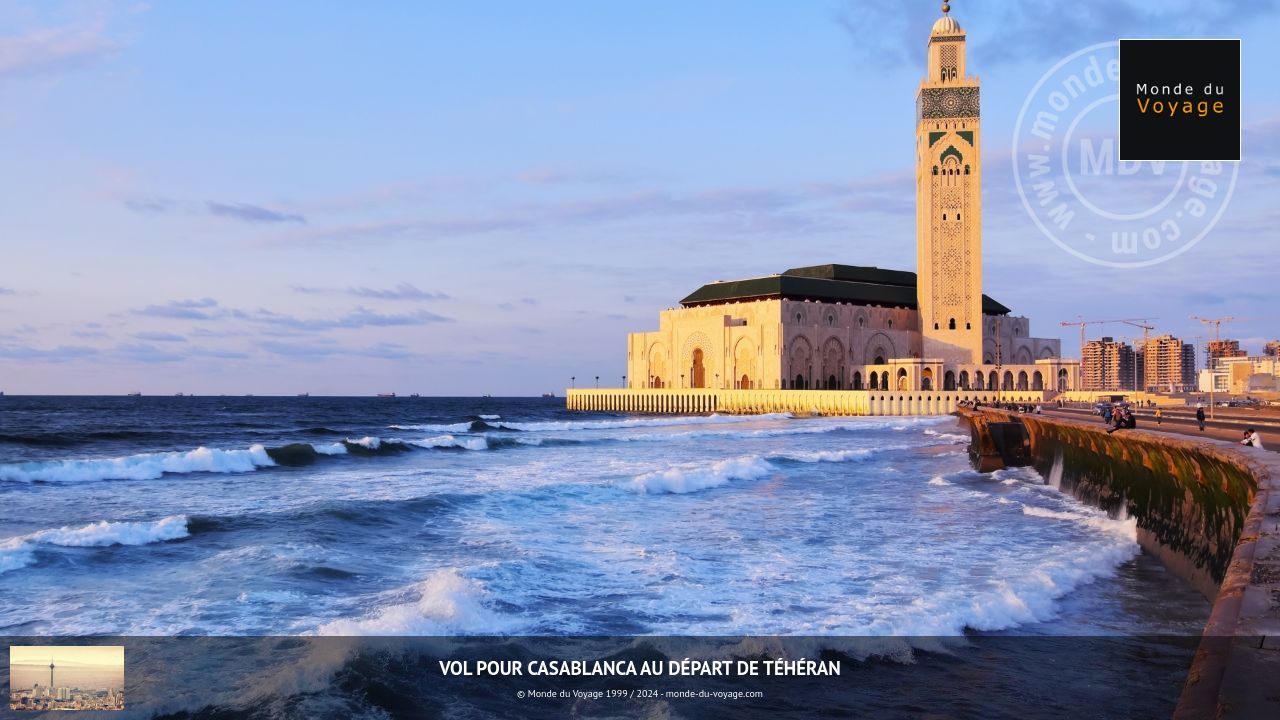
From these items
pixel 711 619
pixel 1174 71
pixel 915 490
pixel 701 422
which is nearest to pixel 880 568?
pixel 711 619

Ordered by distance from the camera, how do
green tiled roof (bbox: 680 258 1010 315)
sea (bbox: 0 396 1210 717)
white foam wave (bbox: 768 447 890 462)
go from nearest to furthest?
sea (bbox: 0 396 1210 717), white foam wave (bbox: 768 447 890 462), green tiled roof (bbox: 680 258 1010 315)

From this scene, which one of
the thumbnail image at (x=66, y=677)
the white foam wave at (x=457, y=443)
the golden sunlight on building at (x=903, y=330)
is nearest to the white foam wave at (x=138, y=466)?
the white foam wave at (x=457, y=443)

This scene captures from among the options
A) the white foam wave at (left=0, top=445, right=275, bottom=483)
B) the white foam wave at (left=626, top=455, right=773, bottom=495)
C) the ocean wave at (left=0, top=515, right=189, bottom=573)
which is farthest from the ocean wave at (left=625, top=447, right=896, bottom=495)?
the white foam wave at (left=0, top=445, right=275, bottom=483)

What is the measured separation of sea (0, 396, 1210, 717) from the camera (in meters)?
10.4

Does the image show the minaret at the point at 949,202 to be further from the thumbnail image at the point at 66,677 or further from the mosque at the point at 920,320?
the thumbnail image at the point at 66,677

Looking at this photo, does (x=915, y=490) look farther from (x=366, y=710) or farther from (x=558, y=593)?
(x=366, y=710)

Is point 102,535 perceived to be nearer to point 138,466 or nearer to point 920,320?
point 138,466

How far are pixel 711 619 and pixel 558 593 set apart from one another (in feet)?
8.67

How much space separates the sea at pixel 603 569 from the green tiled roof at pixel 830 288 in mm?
72480

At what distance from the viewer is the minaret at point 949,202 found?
97.5 metres

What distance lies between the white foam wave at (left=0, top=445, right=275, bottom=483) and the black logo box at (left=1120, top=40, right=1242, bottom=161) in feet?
105

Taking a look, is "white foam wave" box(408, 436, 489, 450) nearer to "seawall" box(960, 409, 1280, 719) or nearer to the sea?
the sea

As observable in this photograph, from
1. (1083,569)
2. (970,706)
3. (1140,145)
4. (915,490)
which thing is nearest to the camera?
(970,706)

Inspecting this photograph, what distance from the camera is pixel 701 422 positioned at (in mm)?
78438
